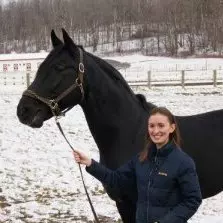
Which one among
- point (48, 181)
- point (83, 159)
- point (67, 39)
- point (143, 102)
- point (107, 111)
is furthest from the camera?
point (48, 181)

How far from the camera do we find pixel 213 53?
2154 inches

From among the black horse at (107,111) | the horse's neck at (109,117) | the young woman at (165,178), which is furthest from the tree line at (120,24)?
the young woman at (165,178)

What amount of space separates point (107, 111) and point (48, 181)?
4231 mm

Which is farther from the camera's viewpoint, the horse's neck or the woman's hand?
the horse's neck

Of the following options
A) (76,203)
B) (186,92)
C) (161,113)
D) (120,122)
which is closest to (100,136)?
(120,122)

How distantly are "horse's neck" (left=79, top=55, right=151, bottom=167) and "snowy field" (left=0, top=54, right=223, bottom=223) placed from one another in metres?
2.48

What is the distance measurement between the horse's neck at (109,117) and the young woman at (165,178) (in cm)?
91

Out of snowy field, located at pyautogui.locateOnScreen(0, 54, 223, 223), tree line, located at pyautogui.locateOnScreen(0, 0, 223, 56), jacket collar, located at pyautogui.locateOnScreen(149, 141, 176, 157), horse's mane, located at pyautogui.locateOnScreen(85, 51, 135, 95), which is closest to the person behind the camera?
jacket collar, located at pyautogui.locateOnScreen(149, 141, 176, 157)

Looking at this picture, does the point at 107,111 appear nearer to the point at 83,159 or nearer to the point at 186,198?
the point at 83,159

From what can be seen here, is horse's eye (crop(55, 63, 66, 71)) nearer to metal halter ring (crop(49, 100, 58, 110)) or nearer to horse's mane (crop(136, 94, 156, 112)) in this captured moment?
metal halter ring (crop(49, 100, 58, 110))

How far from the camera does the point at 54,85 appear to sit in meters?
3.50

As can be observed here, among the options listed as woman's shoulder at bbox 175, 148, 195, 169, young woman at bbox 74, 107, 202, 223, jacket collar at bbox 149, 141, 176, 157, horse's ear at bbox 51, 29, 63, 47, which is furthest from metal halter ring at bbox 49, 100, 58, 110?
woman's shoulder at bbox 175, 148, 195, 169

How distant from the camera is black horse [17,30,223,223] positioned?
137 inches

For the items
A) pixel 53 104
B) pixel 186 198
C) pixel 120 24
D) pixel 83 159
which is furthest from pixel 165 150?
→ pixel 120 24
